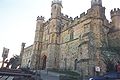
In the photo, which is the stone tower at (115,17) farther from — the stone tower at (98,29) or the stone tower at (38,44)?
the stone tower at (38,44)

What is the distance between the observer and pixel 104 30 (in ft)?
101

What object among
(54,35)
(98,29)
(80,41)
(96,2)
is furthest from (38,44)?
(96,2)

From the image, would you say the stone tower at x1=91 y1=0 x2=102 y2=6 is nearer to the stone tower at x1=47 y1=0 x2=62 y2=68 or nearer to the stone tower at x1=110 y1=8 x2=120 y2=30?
the stone tower at x1=110 y1=8 x2=120 y2=30

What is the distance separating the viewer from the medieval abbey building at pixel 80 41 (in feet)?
89.9

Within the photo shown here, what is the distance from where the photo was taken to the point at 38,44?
136 ft

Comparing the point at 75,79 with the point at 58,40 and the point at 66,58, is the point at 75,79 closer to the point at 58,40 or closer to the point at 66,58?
the point at 66,58

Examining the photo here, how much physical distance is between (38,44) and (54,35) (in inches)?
260

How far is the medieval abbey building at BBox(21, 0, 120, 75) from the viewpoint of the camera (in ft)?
89.9

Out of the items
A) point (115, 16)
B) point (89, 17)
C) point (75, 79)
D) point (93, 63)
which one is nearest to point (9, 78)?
point (75, 79)

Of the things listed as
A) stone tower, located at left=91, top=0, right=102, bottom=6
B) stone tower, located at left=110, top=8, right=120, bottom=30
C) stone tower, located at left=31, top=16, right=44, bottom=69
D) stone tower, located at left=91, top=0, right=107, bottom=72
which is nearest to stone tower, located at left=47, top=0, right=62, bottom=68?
stone tower, located at left=31, top=16, right=44, bottom=69

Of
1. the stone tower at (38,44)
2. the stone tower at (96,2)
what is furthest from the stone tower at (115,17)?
the stone tower at (38,44)

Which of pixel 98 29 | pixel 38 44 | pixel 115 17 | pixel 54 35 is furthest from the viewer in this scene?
pixel 38 44

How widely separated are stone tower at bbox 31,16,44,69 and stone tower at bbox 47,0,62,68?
5.52 m

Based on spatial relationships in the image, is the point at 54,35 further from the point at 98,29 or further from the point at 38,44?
the point at 98,29
